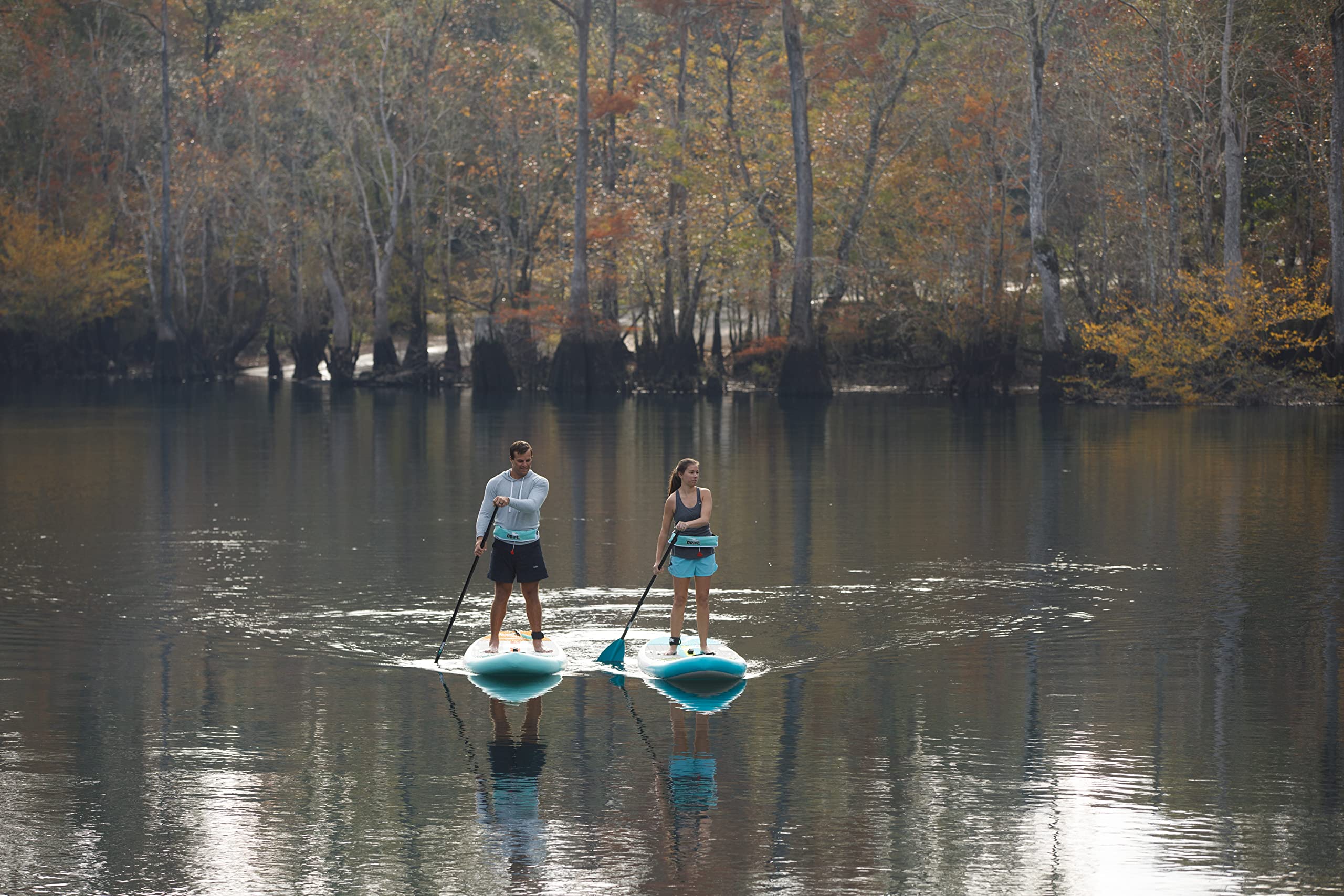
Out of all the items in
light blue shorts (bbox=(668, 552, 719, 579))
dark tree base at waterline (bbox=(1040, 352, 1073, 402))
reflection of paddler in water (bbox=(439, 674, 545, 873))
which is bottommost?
reflection of paddler in water (bbox=(439, 674, 545, 873))

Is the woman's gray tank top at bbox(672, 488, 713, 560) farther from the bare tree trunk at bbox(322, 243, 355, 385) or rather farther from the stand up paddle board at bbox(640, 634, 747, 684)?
the bare tree trunk at bbox(322, 243, 355, 385)

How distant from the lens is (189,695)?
1240cm

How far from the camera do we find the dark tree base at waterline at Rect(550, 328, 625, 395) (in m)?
58.8

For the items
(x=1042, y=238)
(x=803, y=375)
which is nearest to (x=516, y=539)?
(x=1042, y=238)

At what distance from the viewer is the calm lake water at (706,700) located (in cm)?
870

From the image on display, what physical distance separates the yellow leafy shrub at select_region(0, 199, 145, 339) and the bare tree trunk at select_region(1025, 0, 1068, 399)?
3452 cm

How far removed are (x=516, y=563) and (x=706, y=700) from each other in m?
1.94

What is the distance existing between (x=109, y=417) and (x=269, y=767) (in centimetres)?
3668

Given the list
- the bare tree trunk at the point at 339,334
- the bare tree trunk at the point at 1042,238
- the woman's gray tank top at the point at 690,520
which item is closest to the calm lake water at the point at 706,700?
the woman's gray tank top at the point at 690,520

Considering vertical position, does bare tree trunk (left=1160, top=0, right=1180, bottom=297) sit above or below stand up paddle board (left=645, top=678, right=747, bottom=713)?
above

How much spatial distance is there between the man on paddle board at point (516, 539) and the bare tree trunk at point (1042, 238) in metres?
38.5

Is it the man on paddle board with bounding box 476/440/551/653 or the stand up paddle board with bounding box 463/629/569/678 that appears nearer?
the stand up paddle board with bounding box 463/629/569/678

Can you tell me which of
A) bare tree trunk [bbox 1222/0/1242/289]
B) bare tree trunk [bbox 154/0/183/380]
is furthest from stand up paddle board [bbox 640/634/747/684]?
bare tree trunk [bbox 154/0/183/380]

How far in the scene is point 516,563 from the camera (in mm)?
13602
